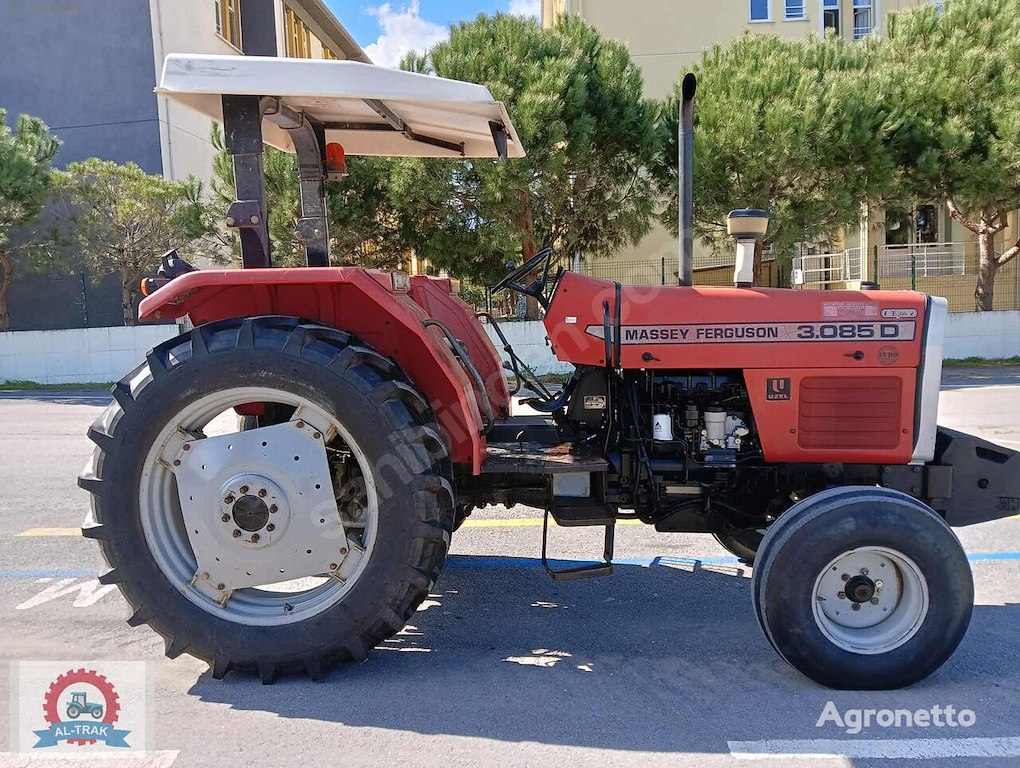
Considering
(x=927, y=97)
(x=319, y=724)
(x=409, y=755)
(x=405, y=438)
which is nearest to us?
(x=409, y=755)

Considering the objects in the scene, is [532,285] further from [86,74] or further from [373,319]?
[86,74]

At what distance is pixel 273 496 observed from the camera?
2771 mm

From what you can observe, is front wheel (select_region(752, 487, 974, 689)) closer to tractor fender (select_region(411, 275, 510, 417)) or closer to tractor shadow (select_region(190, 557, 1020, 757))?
tractor shadow (select_region(190, 557, 1020, 757))

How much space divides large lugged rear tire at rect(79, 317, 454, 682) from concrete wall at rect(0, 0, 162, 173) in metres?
17.3

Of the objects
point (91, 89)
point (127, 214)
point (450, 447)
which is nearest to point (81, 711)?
point (450, 447)

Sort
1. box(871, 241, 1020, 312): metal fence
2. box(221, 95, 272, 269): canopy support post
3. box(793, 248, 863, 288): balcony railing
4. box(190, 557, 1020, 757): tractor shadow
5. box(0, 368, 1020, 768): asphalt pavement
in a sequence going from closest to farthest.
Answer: box(0, 368, 1020, 768): asphalt pavement
box(190, 557, 1020, 757): tractor shadow
box(221, 95, 272, 269): canopy support post
box(871, 241, 1020, 312): metal fence
box(793, 248, 863, 288): balcony railing

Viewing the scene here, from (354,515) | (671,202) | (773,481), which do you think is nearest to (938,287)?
(671,202)

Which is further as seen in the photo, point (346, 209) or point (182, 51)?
point (182, 51)

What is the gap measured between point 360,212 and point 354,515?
10.8 m

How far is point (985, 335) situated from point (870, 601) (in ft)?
46.1

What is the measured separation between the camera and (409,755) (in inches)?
91.8

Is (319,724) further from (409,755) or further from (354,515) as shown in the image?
(354,515)

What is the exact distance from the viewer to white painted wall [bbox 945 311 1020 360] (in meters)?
14.3

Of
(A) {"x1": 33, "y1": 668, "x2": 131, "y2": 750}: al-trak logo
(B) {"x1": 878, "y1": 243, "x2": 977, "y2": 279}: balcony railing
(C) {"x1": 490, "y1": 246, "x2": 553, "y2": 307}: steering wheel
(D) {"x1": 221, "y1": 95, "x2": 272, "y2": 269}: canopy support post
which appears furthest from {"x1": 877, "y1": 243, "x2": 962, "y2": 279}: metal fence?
(A) {"x1": 33, "y1": 668, "x2": 131, "y2": 750}: al-trak logo
